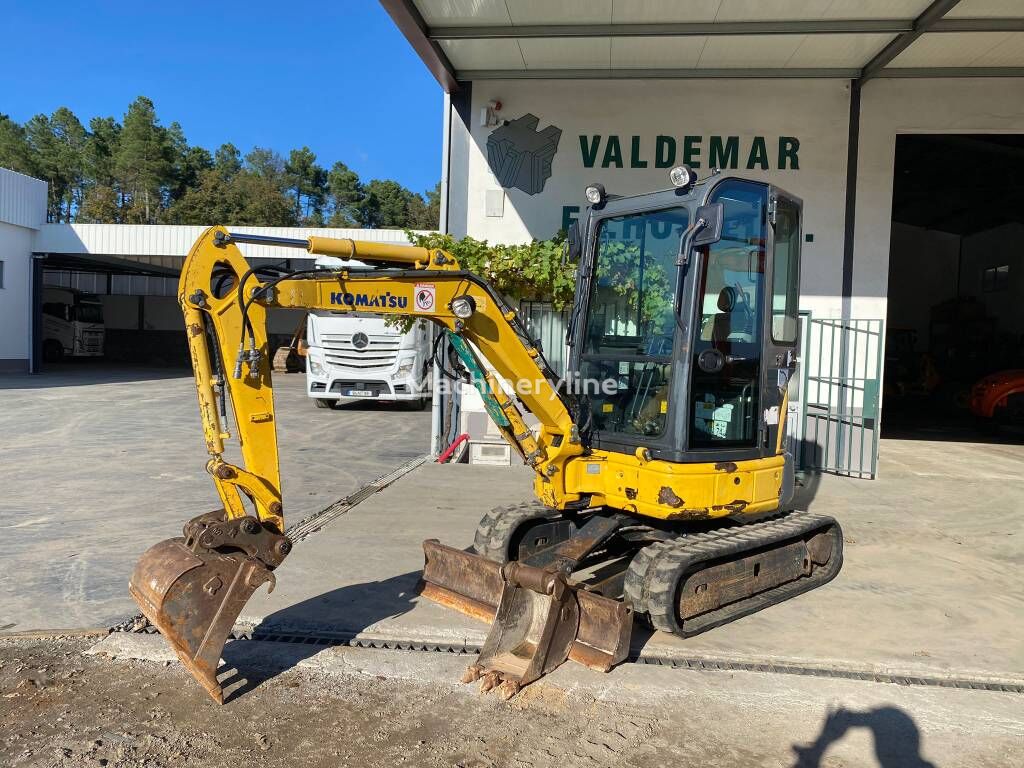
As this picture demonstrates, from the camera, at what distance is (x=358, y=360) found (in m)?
16.8

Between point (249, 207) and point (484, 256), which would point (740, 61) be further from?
point (249, 207)

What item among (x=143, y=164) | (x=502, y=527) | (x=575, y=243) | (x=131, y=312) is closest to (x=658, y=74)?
(x=575, y=243)

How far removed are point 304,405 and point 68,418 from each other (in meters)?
5.15

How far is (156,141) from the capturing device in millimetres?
64438

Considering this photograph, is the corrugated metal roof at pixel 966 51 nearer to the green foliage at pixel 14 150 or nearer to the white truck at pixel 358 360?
the white truck at pixel 358 360

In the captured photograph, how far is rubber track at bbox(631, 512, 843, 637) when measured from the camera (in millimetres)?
4574

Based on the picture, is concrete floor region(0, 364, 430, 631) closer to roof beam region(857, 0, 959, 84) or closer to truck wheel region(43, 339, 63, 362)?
roof beam region(857, 0, 959, 84)

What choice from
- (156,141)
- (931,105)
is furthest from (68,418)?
(156,141)

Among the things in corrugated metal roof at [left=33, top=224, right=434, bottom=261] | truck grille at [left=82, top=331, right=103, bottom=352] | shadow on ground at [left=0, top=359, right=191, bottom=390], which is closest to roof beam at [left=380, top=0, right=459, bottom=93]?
corrugated metal roof at [left=33, top=224, right=434, bottom=261]

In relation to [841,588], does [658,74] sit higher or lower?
higher

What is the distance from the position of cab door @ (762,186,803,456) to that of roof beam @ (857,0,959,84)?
473cm

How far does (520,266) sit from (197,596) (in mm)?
6747

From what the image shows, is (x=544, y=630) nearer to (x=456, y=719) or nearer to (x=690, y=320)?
(x=456, y=719)

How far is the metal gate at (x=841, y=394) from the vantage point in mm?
10594
